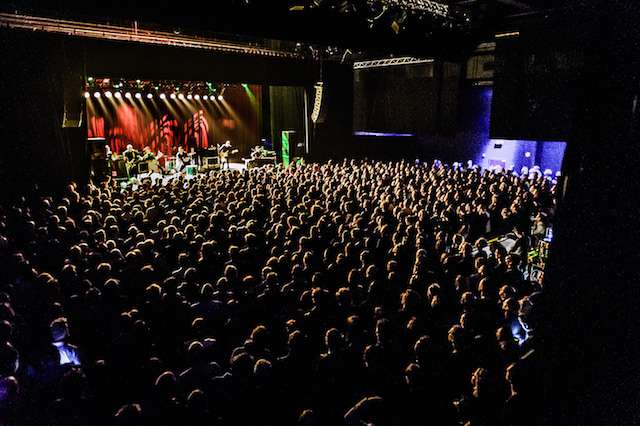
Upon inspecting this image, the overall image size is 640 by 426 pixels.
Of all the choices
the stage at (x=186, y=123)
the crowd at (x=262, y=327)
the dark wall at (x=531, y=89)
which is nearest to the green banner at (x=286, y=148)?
the stage at (x=186, y=123)

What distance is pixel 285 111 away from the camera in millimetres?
22219

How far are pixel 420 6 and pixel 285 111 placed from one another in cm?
1281

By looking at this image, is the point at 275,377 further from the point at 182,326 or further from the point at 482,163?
the point at 482,163

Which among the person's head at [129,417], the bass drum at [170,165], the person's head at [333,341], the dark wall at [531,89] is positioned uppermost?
the dark wall at [531,89]

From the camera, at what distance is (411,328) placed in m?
4.16

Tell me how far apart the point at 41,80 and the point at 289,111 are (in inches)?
492

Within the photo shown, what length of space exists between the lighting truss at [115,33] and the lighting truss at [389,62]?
361cm

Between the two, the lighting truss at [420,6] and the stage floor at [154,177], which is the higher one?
the lighting truss at [420,6]

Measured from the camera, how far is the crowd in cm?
334

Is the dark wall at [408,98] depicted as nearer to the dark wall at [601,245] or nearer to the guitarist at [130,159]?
the guitarist at [130,159]

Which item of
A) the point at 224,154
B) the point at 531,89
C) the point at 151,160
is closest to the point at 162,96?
the point at 151,160

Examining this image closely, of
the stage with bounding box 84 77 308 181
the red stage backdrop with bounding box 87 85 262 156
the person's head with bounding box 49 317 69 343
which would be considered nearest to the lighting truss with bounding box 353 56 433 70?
the stage with bounding box 84 77 308 181

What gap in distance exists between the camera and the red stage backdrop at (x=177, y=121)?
1953cm

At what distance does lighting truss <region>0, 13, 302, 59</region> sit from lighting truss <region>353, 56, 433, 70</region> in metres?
3.61
